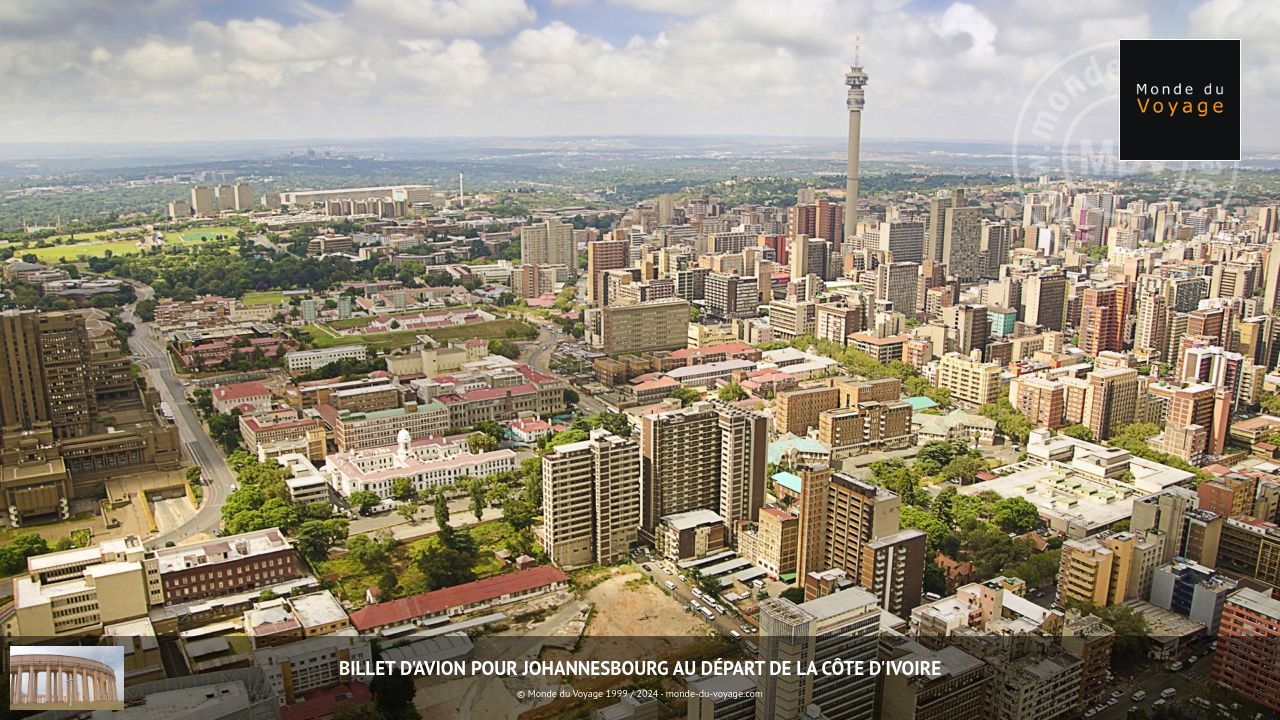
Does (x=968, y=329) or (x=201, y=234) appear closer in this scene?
(x=968, y=329)

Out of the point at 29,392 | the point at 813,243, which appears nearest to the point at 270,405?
the point at 29,392

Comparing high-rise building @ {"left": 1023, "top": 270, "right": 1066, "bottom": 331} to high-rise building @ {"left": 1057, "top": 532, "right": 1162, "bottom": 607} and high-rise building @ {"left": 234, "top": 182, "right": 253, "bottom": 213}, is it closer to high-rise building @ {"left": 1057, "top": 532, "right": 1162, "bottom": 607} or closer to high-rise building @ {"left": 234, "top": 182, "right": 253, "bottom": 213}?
high-rise building @ {"left": 1057, "top": 532, "right": 1162, "bottom": 607}

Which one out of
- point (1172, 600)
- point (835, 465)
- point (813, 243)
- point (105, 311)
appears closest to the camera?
point (1172, 600)

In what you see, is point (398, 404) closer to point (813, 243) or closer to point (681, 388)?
point (681, 388)

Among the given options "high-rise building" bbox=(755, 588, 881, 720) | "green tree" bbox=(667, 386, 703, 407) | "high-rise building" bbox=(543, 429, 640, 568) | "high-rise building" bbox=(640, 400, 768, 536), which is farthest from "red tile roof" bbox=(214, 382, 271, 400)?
"high-rise building" bbox=(755, 588, 881, 720)

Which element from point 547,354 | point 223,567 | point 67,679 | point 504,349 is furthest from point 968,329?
point 67,679

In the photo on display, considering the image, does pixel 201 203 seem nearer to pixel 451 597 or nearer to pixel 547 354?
pixel 547 354
